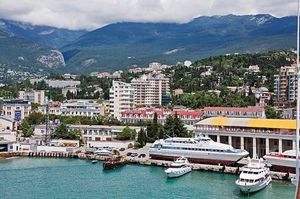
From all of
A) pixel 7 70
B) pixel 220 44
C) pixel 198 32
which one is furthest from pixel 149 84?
pixel 198 32

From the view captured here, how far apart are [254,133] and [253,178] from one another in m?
5.97

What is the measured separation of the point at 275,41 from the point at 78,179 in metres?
115

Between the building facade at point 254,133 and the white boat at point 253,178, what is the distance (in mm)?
3888

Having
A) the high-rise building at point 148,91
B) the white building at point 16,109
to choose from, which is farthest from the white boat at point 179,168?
the high-rise building at point 148,91

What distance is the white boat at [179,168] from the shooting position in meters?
19.3

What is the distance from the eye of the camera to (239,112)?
31438 mm

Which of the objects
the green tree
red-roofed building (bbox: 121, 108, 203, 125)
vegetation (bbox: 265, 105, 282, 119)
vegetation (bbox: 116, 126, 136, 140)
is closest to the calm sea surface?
vegetation (bbox: 116, 126, 136, 140)

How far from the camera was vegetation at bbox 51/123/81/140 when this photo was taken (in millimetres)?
28734

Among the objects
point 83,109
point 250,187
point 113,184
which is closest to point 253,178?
point 250,187

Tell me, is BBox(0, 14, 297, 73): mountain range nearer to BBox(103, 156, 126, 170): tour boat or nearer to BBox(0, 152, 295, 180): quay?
BBox(0, 152, 295, 180): quay

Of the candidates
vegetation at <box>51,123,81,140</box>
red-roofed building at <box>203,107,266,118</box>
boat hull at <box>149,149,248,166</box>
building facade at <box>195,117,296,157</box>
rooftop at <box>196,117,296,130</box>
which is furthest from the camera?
red-roofed building at <box>203,107,266,118</box>

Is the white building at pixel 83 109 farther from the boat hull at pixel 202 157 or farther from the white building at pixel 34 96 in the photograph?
the boat hull at pixel 202 157

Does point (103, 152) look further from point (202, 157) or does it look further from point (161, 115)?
point (161, 115)

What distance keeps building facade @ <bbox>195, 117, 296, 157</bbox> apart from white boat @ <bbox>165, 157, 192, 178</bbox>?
3345 millimetres
